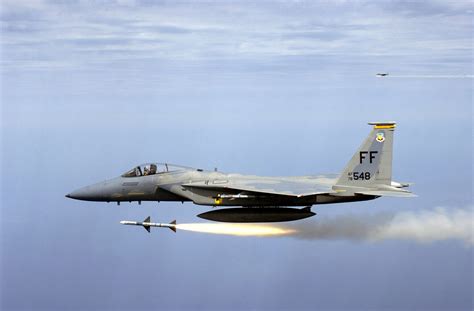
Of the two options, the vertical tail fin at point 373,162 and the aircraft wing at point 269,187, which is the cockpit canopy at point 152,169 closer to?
the aircraft wing at point 269,187

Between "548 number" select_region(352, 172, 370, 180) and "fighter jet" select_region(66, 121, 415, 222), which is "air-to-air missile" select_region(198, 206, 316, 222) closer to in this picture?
"fighter jet" select_region(66, 121, 415, 222)

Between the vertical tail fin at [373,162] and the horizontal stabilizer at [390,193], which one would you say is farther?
the vertical tail fin at [373,162]

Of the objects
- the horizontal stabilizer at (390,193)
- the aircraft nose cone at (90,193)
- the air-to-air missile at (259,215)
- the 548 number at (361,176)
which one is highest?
the 548 number at (361,176)

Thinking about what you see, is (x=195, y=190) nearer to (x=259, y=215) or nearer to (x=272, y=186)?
(x=259, y=215)

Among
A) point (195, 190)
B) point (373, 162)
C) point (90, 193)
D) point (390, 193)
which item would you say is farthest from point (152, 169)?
point (390, 193)

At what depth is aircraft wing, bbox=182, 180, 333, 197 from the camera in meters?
49.5

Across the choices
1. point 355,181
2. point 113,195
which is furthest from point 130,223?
→ point 355,181

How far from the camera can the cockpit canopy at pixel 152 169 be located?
51.1m

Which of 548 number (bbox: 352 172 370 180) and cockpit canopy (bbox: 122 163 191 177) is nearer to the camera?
548 number (bbox: 352 172 370 180)

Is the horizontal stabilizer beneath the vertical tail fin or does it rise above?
beneath

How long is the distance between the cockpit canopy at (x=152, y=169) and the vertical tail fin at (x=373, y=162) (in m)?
6.53

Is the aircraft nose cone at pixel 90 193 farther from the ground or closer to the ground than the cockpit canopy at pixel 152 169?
closer to the ground

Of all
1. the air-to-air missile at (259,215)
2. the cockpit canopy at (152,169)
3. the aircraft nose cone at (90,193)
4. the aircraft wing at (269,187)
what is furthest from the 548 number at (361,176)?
the aircraft nose cone at (90,193)

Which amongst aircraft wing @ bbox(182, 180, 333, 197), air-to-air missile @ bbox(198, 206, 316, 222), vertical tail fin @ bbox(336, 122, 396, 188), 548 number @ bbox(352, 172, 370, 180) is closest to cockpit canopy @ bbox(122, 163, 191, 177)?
aircraft wing @ bbox(182, 180, 333, 197)
